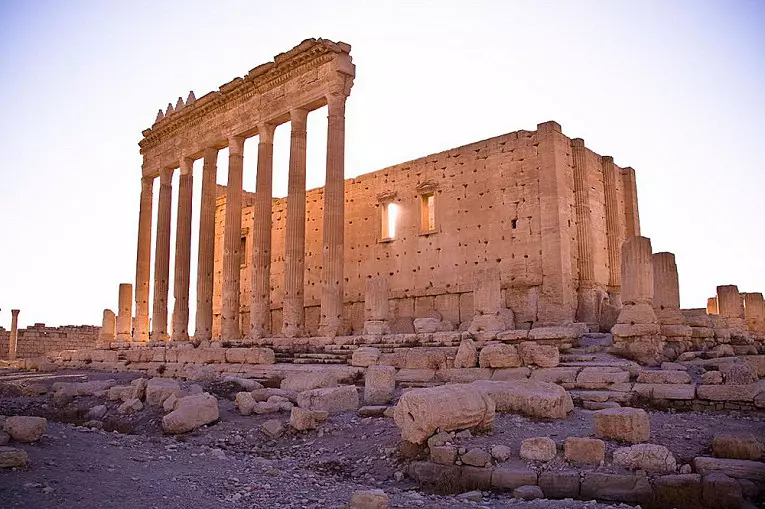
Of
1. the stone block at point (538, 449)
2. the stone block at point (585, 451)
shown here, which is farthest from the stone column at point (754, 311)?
the stone block at point (538, 449)

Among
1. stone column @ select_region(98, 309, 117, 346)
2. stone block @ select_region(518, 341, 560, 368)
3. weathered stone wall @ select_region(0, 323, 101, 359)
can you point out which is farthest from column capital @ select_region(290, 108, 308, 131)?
weathered stone wall @ select_region(0, 323, 101, 359)

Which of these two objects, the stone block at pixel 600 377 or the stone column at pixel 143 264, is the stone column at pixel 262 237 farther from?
the stone block at pixel 600 377

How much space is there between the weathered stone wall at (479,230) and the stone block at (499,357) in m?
6.08

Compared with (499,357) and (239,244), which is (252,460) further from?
(239,244)

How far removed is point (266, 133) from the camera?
22125mm

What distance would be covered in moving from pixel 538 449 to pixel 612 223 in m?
15.1

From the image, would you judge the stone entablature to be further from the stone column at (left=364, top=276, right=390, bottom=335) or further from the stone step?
the stone step

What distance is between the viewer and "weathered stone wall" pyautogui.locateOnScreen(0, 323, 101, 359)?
113 feet

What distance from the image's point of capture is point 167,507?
575cm

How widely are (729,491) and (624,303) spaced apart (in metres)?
7.70

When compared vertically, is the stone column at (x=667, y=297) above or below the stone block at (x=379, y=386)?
above

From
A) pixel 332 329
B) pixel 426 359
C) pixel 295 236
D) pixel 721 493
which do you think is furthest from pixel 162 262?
pixel 721 493

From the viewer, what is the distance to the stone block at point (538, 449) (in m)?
7.26

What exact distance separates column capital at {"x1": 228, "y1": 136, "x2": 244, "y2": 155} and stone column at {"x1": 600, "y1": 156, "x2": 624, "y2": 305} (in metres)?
12.8
